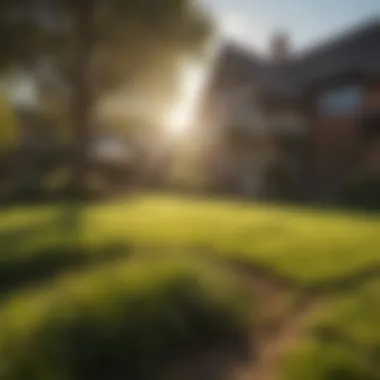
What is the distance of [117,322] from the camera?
6348 millimetres

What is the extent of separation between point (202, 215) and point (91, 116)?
38.6ft

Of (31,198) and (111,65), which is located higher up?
(111,65)

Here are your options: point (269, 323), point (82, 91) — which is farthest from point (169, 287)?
point (82, 91)

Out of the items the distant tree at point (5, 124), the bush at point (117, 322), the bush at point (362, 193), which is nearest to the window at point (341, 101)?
the bush at point (362, 193)

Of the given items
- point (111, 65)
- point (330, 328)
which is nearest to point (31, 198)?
point (111, 65)

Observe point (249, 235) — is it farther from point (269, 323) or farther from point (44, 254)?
point (269, 323)

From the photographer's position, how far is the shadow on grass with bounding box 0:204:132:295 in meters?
8.15

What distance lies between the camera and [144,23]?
22531 mm

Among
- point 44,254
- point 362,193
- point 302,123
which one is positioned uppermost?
point 302,123

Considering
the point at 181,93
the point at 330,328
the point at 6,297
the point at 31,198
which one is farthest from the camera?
the point at 181,93

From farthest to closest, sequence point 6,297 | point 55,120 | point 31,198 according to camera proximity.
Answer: point 55,120, point 31,198, point 6,297

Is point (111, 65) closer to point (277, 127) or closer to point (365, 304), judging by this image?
point (277, 127)

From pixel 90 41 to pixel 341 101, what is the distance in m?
10.4

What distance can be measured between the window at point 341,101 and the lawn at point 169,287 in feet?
50.5
